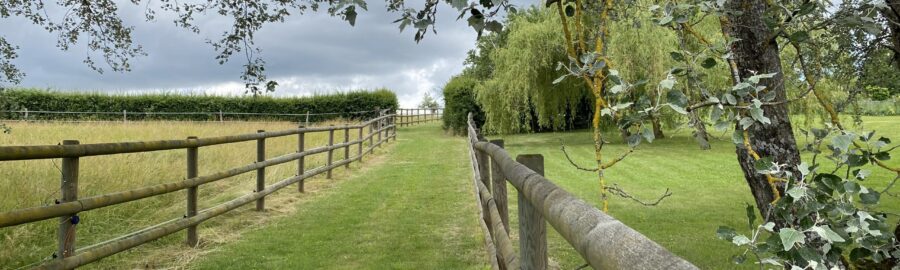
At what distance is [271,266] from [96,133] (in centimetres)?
1229

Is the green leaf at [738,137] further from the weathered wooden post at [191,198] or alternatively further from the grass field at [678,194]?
the weathered wooden post at [191,198]

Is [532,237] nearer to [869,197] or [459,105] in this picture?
[869,197]

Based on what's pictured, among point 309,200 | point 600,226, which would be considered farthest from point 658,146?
point 600,226

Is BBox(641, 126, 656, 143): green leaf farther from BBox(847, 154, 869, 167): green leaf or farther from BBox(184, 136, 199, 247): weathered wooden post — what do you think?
BBox(184, 136, 199, 247): weathered wooden post

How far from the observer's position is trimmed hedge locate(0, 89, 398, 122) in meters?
32.8

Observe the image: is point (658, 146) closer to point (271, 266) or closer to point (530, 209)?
point (271, 266)

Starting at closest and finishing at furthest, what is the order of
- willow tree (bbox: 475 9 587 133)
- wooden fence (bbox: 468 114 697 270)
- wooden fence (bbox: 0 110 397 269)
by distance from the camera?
wooden fence (bbox: 468 114 697 270), wooden fence (bbox: 0 110 397 269), willow tree (bbox: 475 9 587 133)

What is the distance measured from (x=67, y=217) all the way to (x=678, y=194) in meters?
8.26

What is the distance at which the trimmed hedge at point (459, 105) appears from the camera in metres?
26.7

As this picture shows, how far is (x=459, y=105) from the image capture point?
2703 cm

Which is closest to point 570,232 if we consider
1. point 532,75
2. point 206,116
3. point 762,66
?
point 762,66

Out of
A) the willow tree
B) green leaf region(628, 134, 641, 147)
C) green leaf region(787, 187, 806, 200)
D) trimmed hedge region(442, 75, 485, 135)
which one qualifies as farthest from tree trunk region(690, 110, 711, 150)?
trimmed hedge region(442, 75, 485, 135)

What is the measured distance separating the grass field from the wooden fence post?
3069 mm

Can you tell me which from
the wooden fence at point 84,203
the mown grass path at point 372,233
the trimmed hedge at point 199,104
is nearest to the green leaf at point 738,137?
the mown grass path at point 372,233
